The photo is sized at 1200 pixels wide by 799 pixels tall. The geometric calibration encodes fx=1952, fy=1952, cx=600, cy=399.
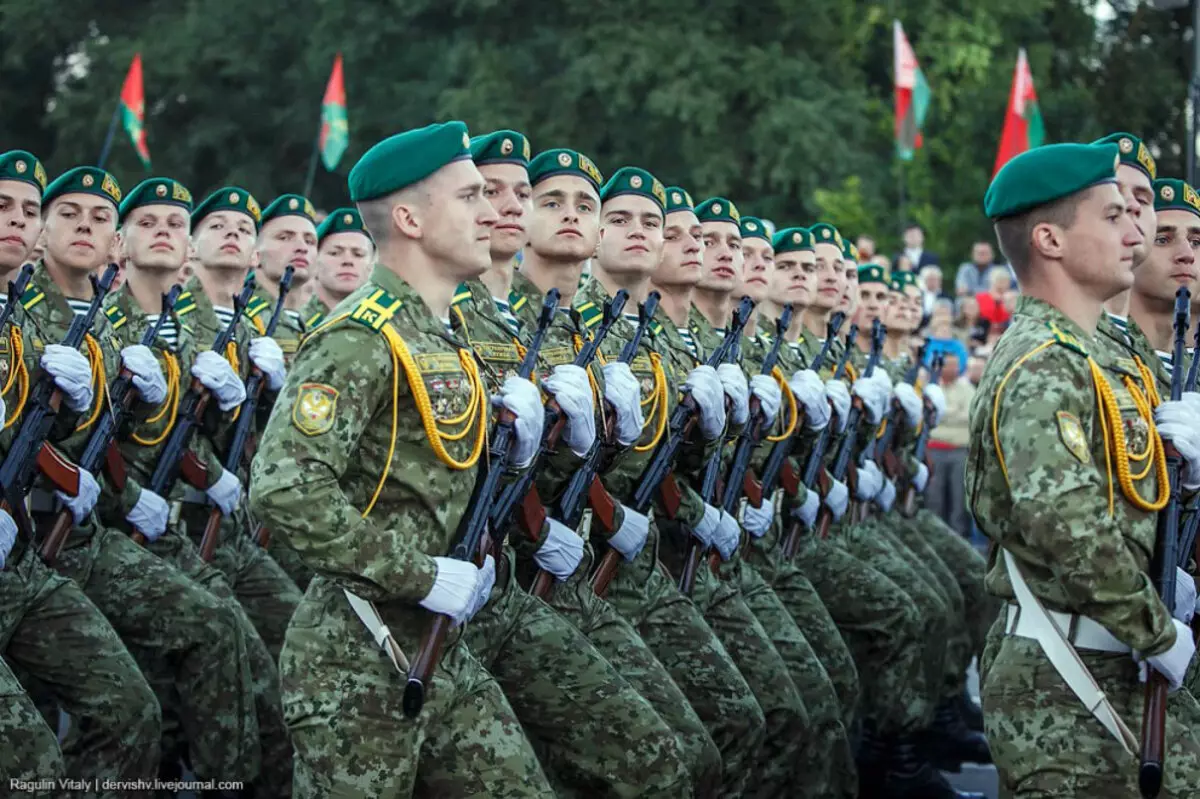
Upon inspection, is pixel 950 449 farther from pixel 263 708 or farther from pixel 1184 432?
pixel 1184 432

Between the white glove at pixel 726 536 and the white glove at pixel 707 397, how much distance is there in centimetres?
35

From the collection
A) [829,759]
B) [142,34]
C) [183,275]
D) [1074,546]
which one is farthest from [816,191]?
[1074,546]

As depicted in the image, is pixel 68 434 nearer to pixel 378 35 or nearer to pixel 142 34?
pixel 378 35

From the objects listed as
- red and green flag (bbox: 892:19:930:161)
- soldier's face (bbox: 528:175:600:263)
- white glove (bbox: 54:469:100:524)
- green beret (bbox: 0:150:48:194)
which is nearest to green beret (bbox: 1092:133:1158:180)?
soldier's face (bbox: 528:175:600:263)

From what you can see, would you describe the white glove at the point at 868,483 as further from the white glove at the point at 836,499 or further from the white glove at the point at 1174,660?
the white glove at the point at 1174,660

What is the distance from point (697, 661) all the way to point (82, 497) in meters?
2.00

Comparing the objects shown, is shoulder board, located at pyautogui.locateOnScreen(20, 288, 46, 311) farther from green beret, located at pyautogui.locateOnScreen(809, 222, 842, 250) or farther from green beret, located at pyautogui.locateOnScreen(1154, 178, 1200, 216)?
green beret, located at pyautogui.locateOnScreen(809, 222, 842, 250)

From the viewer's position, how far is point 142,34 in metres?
29.1

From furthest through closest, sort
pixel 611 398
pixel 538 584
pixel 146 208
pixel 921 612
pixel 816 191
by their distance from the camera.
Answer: pixel 816 191
pixel 921 612
pixel 146 208
pixel 611 398
pixel 538 584

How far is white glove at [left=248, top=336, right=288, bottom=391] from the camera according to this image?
7.73 meters

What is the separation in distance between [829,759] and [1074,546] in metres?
2.99

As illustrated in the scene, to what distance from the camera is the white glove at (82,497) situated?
6.09 meters

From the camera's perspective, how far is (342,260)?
8.95m

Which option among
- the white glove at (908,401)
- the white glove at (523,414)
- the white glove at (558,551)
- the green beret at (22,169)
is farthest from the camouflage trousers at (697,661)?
the white glove at (908,401)
